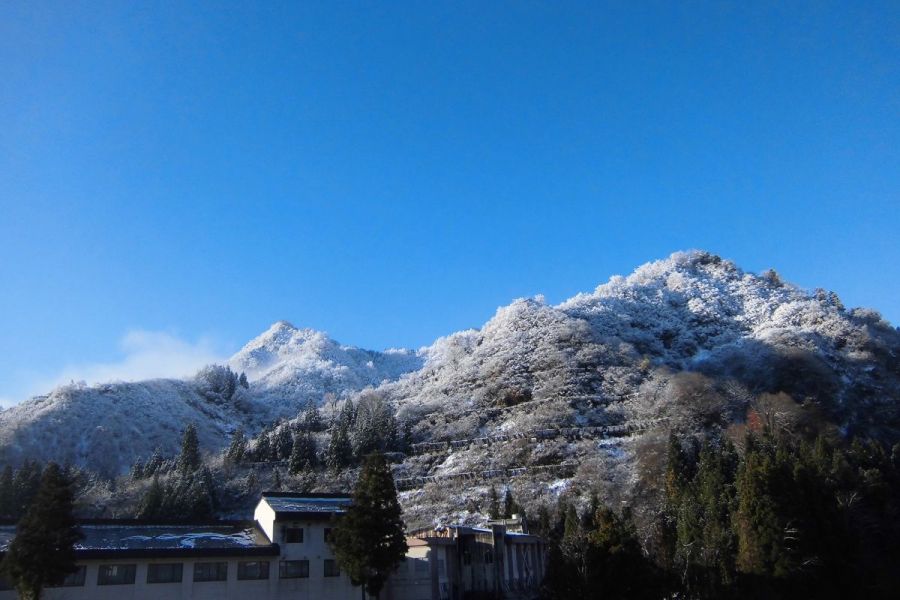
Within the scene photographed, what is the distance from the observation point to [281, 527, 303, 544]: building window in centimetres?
3297

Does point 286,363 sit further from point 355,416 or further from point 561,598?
point 561,598

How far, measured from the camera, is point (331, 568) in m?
33.4

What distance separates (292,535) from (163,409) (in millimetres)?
95794

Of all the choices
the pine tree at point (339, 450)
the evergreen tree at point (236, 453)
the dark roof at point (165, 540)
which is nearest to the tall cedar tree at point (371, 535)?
the dark roof at point (165, 540)

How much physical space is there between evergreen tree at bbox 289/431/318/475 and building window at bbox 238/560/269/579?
164 ft

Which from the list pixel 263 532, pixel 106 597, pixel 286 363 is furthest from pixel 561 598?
pixel 286 363

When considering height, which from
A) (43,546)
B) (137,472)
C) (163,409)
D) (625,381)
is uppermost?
(163,409)

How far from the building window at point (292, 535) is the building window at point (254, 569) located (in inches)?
55.1

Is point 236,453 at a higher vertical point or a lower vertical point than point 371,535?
higher

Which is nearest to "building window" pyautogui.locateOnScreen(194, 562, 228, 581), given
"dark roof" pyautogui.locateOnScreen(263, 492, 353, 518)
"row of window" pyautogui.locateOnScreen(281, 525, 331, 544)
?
"row of window" pyautogui.locateOnScreen(281, 525, 331, 544)

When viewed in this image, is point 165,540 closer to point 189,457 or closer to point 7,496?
point 7,496

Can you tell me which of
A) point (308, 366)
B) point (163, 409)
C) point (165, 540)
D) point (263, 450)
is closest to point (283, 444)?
point (263, 450)

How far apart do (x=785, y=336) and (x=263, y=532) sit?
293 feet

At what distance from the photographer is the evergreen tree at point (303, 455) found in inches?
3201
